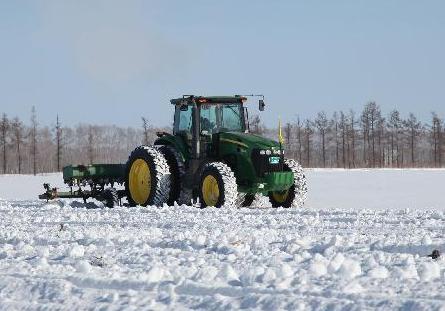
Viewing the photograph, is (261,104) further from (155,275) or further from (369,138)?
(369,138)

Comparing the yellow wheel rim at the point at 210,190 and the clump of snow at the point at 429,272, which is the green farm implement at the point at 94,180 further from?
the clump of snow at the point at 429,272

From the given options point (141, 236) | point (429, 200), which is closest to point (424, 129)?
point (429, 200)

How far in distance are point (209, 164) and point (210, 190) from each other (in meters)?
0.49

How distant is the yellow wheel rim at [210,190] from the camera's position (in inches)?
510

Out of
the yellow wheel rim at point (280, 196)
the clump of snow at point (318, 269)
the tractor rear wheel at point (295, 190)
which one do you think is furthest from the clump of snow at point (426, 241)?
the yellow wheel rim at point (280, 196)

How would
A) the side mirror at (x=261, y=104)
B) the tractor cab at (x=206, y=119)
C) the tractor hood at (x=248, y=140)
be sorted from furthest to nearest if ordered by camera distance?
the side mirror at (x=261, y=104)
the tractor cab at (x=206, y=119)
the tractor hood at (x=248, y=140)

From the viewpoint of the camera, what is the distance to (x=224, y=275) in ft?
17.5

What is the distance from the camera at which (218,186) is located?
12.7 m

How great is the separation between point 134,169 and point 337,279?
1001 cm

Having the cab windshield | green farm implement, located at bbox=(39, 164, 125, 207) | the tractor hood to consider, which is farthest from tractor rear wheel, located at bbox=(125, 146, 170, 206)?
the tractor hood

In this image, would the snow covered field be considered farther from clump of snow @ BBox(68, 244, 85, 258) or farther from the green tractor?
the green tractor

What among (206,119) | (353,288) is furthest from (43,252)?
(206,119)

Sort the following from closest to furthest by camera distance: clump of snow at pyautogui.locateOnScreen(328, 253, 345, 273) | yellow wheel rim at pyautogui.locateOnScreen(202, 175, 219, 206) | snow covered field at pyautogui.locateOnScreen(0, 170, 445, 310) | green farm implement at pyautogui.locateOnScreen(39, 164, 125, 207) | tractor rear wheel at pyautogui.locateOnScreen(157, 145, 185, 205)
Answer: snow covered field at pyautogui.locateOnScreen(0, 170, 445, 310) < clump of snow at pyautogui.locateOnScreen(328, 253, 345, 273) < yellow wheel rim at pyautogui.locateOnScreen(202, 175, 219, 206) < tractor rear wheel at pyautogui.locateOnScreen(157, 145, 185, 205) < green farm implement at pyautogui.locateOnScreen(39, 164, 125, 207)

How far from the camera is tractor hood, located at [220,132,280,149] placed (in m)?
13.3
